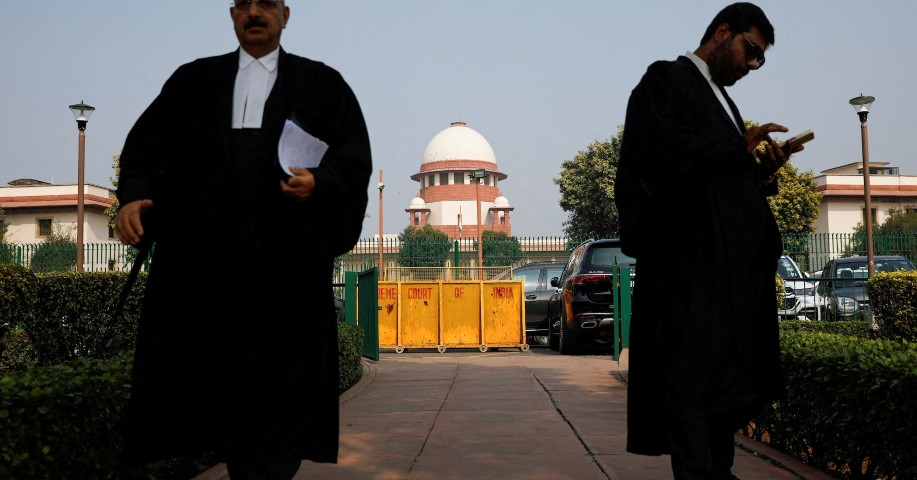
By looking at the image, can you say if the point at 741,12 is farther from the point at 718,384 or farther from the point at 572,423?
the point at 572,423

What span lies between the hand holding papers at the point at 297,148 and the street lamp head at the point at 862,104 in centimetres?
1878

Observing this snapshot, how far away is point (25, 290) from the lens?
7281mm

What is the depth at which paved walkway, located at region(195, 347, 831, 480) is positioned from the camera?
393 centimetres

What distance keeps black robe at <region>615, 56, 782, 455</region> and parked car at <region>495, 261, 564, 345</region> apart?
12.1 metres

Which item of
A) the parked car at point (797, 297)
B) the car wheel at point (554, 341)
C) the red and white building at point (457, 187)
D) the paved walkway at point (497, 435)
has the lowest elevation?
the car wheel at point (554, 341)

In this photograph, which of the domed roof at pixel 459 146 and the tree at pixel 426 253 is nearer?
the tree at pixel 426 253

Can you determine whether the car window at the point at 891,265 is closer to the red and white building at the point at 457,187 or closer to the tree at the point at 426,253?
the tree at the point at 426,253

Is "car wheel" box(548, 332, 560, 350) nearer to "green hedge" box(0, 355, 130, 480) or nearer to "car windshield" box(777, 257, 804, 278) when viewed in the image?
"car windshield" box(777, 257, 804, 278)

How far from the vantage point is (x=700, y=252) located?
2.88 metres

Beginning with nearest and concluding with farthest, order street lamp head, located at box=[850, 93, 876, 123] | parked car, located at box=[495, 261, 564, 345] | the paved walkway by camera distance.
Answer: the paved walkway
parked car, located at box=[495, 261, 564, 345]
street lamp head, located at box=[850, 93, 876, 123]

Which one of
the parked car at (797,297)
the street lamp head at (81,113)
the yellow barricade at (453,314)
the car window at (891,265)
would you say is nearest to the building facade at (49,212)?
the street lamp head at (81,113)

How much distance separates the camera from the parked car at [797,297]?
11330mm

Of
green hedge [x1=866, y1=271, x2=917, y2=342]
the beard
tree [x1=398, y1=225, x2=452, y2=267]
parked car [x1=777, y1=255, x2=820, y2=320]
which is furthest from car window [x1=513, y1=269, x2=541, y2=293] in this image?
the beard

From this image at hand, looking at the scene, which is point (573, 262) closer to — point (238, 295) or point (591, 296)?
point (591, 296)
